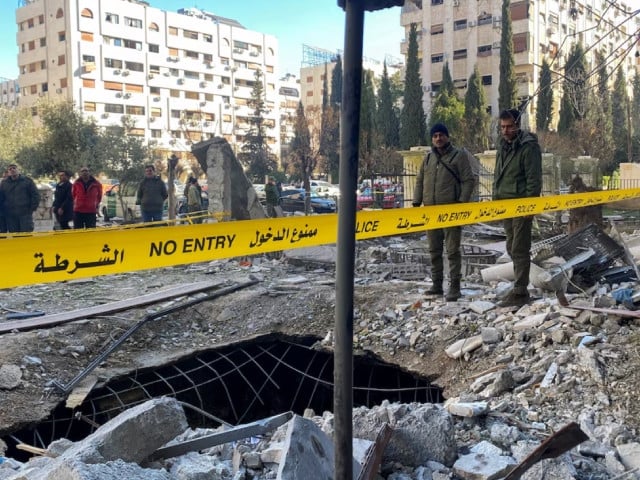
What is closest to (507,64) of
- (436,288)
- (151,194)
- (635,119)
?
(635,119)

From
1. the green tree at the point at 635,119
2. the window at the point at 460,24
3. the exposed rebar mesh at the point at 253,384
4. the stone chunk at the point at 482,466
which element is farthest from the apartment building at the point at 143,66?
the stone chunk at the point at 482,466

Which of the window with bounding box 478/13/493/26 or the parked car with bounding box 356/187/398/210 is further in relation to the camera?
the window with bounding box 478/13/493/26

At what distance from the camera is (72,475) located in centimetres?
221

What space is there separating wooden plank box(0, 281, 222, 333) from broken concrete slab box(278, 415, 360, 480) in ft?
14.7

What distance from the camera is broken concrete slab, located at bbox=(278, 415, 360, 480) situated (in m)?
2.45

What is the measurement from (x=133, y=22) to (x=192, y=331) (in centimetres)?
6442

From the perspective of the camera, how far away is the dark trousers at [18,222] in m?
10.2

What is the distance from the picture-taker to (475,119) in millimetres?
37250

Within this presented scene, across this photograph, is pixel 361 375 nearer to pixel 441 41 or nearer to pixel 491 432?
pixel 491 432

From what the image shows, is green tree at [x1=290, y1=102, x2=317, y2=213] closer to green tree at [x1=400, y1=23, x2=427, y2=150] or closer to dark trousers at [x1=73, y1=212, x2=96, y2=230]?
green tree at [x1=400, y1=23, x2=427, y2=150]

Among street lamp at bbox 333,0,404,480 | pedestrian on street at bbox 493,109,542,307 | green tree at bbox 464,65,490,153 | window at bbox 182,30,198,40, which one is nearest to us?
street lamp at bbox 333,0,404,480

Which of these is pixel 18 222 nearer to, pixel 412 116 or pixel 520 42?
pixel 412 116

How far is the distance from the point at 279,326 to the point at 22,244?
4632 mm

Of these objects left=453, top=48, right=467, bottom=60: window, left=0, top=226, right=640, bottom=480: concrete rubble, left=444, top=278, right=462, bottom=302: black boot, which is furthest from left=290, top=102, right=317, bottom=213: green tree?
left=0, top=226, right=640, bottom=480: concrete rubble
